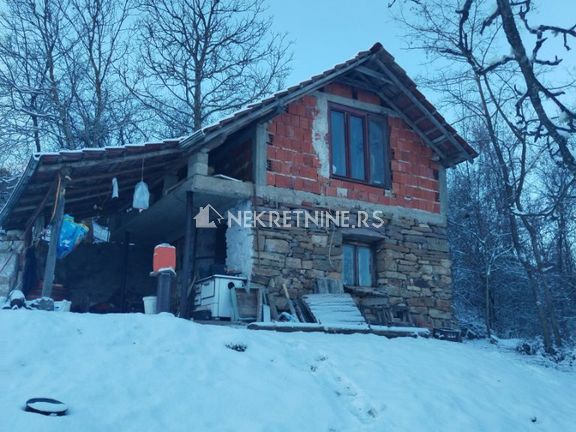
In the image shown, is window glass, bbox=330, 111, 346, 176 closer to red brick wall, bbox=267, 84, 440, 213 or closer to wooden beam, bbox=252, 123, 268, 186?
red brick wall, bbox=267, 84, 440, 213

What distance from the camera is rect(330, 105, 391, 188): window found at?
11.2 m

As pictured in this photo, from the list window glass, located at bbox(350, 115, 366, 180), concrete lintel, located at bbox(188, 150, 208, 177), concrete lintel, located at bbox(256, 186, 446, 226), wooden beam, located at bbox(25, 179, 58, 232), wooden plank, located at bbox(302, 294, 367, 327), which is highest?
window glass, located at bbox(350, 115, 366, 180)

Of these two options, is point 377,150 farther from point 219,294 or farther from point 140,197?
point 140,197

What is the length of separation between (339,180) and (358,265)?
162 centimetres

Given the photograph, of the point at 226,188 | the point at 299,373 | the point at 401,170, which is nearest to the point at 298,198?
the point at 226,188

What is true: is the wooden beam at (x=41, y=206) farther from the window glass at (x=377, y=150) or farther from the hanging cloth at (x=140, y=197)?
the window glass at (x=377, y=150)

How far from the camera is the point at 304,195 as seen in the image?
34.3ft

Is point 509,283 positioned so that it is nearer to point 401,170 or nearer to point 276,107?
point 401,170

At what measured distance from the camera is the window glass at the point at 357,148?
36.9 feet

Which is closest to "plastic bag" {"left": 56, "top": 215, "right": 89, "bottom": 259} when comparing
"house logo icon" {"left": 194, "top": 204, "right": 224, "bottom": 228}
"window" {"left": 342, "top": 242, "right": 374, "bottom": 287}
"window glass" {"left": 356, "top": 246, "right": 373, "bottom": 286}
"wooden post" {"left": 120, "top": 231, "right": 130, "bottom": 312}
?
"house logo icon" {"left": 194, "top": 204, "right": 224, "bottom": 228}

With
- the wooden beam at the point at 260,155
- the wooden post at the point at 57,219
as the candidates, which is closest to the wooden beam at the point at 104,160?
the wooden post at the point at 57,219

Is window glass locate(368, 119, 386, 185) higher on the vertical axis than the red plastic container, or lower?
higher

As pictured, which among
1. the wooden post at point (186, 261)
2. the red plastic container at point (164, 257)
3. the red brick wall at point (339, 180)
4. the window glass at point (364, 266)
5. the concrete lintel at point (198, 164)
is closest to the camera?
the red plastic container at point (164, 257)

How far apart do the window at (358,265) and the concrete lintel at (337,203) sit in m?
0.75
